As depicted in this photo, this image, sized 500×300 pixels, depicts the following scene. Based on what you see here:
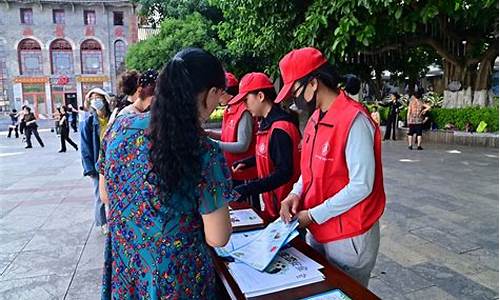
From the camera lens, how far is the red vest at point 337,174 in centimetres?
157

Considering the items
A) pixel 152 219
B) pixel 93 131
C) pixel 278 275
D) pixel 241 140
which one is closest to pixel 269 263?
pixel 278 275

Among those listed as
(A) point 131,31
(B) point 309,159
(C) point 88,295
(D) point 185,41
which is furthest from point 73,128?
(B) point 309,159

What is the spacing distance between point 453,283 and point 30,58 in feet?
121

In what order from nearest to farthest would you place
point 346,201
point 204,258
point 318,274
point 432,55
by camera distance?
point 204,258, point 318,274, point 346,201, point 432,55


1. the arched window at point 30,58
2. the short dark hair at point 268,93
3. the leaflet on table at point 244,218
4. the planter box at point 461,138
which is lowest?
the planter box at point 461,138

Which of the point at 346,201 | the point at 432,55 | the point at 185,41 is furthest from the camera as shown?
the point at 432,55

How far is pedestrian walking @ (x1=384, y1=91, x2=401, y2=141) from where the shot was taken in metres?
11.6

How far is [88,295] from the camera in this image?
2.92m

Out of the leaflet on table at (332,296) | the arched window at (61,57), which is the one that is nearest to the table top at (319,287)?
the leaflet on table at (332,296)

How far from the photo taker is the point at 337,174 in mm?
1600

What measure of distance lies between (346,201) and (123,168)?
2.78 ft

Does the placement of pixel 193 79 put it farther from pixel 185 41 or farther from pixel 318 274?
pixel 185 41

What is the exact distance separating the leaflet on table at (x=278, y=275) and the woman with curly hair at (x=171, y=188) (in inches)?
5.7

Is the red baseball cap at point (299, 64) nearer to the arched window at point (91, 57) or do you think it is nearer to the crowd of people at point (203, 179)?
the crowd of people at point (203, 179)
